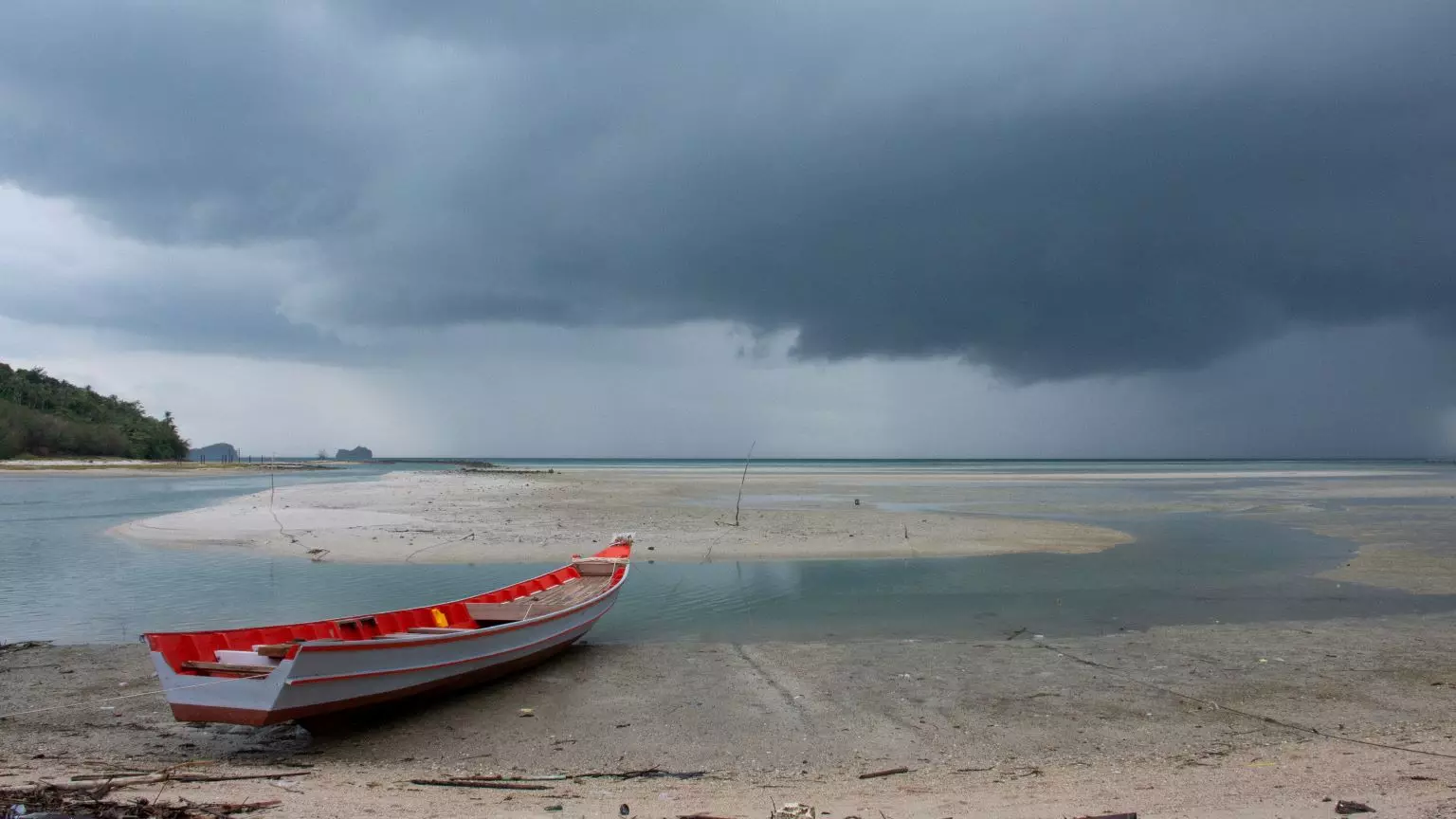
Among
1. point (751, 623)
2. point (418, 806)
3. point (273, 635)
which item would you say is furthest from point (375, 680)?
point (751, 623)

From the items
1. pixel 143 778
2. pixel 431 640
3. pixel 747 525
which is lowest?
pixel 747 525

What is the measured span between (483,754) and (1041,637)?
1042 cm

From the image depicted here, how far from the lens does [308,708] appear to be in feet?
29.2

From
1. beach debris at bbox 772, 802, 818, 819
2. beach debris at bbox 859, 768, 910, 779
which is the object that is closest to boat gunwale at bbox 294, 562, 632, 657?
beach debris at bbox 772, 802, 818, 819

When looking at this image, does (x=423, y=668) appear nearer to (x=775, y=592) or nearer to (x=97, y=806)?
(x=97, y=806)

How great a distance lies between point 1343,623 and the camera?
51.3 feet

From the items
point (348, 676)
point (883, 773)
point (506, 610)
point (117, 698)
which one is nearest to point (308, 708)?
point (348, 676)

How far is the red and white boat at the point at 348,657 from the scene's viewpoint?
852 cm

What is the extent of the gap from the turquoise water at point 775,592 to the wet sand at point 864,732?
6.06ft

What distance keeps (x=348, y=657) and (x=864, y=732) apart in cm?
624

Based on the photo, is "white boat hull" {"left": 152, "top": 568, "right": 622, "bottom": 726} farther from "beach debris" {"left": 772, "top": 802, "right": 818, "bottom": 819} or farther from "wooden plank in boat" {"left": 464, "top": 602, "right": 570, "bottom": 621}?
"beach debris" {"left": 772, "top": 802, "right": 818, "bottom": 819}

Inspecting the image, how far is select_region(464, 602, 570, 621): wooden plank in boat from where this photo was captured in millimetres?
12984

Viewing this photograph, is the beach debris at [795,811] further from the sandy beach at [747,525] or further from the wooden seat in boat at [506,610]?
the sandy beach at [747,525]

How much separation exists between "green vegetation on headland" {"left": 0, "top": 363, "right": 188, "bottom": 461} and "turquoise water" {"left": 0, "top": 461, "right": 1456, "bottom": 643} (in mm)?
98952
